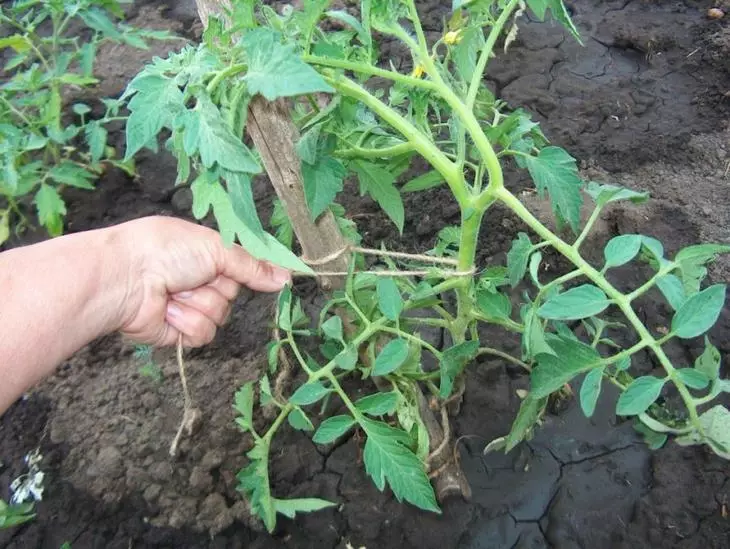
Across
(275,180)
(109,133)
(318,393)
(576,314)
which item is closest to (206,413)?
(318,393)

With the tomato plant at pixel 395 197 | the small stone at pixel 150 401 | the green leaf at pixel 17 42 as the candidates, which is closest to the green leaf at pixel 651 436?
the tomato plant at pixel 395 197

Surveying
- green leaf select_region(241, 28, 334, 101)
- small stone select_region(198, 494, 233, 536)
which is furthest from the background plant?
green leaf select_region(241, 28, 334, 101)

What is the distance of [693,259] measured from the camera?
1.00 meters

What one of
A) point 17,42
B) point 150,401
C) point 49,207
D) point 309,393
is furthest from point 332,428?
point 17,42

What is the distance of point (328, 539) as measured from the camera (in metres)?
1.42

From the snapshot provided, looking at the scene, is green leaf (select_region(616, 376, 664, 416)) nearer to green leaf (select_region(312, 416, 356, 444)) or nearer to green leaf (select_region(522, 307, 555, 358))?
green leaf (select_region(522, 307, 555, 358))

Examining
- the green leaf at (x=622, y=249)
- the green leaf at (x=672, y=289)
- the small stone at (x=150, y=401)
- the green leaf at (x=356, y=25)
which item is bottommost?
the small stone at (x=150, y=401)

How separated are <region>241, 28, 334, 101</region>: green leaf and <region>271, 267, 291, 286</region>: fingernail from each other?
Result: 63cm

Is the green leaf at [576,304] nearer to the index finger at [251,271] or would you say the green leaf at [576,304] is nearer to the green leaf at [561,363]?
the green leaf at [561,363]

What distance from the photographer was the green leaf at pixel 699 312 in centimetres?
88

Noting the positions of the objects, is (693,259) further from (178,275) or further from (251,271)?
(178,275)

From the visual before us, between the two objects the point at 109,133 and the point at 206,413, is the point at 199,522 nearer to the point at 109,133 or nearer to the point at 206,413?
the point at 206,413

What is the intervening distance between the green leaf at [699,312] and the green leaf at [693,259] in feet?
0.27

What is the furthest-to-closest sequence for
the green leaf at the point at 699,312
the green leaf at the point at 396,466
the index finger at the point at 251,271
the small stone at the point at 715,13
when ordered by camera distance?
1. the small stone at the point at 715,13
2. the index finger at the point at 251,271
3. the green leaf at the point at 396,466
4. the green leaf at the point at 699,312
